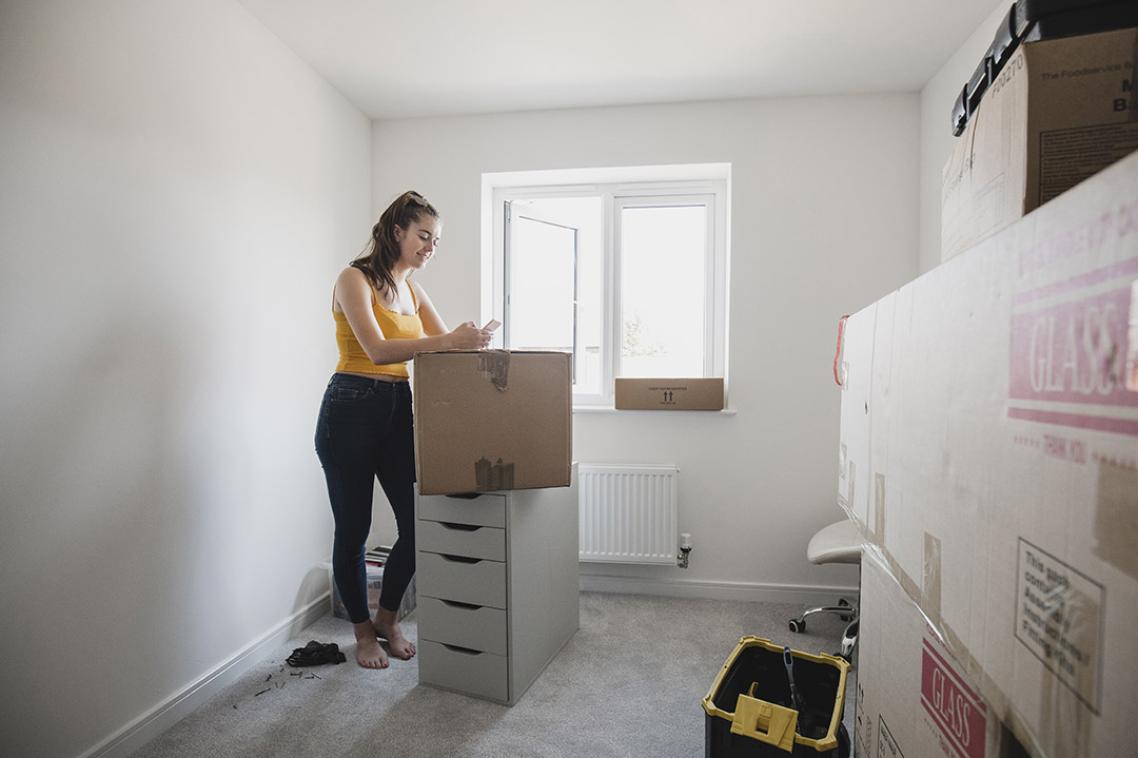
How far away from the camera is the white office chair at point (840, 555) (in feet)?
7.11

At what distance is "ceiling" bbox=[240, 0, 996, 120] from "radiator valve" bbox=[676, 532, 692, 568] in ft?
6.55

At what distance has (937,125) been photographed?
8.03 ft

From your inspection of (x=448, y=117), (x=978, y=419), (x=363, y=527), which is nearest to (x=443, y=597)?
(x=363, y=527)

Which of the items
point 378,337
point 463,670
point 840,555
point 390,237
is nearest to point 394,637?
point 463,670

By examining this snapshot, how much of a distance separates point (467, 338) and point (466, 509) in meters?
0.54

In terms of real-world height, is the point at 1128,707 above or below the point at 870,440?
below

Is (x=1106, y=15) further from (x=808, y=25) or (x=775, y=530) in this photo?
(x=775, y=530)

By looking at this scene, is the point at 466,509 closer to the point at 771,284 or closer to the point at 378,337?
the point at 378,337

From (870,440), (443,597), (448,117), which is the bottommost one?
(443,597)

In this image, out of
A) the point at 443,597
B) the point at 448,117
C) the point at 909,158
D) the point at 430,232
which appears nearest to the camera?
the point at 443,597

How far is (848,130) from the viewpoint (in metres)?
2.70

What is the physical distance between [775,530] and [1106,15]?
234cm

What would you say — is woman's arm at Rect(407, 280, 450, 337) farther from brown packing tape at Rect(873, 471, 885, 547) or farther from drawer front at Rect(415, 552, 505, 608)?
brown packing tape at Rect(873, 471, 885, 547)

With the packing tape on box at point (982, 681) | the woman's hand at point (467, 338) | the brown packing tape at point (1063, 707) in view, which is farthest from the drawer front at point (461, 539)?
the brown packing tape at point (1063, 707)
